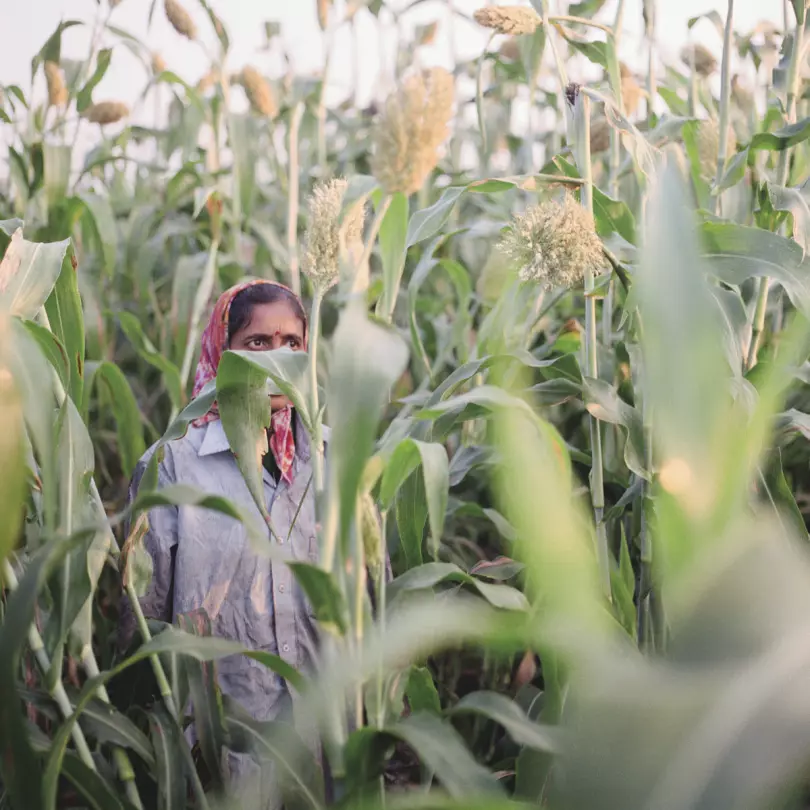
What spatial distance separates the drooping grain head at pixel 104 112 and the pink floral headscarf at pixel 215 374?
839mm

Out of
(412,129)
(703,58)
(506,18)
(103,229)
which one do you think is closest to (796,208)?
(506,18)

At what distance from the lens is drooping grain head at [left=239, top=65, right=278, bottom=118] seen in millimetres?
1745

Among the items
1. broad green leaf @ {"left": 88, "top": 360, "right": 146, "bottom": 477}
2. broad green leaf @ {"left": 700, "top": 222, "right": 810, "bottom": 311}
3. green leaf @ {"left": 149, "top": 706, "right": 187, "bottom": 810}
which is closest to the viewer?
green leaf @ {"left": 149, "top": 706, "right": 187, "bottom": 810}

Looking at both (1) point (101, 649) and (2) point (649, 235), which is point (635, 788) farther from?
(1) point (101, 649)

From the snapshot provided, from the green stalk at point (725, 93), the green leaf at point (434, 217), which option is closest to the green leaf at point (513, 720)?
the green leaf at point (434, 217)

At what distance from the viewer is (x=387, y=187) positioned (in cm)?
69

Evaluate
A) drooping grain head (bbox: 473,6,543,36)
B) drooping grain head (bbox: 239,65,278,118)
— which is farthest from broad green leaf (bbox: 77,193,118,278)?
drooping grain head (bbox: 473,6,543,36)

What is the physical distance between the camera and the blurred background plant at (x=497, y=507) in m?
0.41

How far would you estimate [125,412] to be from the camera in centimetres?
122

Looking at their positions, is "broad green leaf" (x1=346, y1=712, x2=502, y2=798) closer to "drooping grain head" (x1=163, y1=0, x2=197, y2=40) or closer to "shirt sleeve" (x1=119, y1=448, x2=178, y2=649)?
"shirt sleeve" (x1=119, y1=448, x2=178, y2=649)

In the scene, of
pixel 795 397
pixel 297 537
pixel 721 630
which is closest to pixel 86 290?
pixel 297 537

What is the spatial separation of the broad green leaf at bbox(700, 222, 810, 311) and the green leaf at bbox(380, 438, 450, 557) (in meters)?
0.43

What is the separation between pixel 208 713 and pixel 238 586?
1.31 ft

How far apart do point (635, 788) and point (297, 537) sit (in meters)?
0.83
